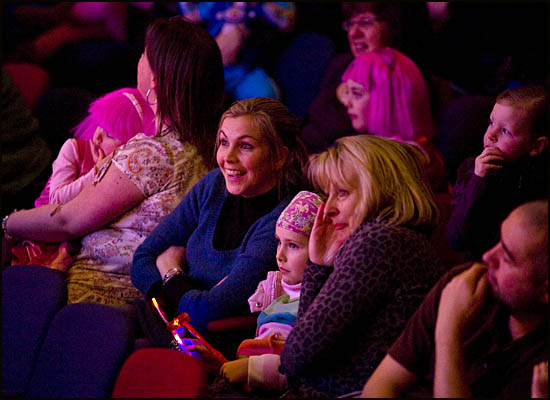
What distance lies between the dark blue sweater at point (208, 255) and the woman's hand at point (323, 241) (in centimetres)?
35

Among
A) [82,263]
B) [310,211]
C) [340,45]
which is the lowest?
[82,263]

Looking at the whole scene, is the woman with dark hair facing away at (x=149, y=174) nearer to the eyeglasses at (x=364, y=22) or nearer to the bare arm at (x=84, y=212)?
the bare arm at (x=84, y=212)

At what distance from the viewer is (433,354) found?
4.98ft

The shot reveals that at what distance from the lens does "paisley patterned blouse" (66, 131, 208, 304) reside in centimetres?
242

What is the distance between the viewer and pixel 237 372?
1.85 m


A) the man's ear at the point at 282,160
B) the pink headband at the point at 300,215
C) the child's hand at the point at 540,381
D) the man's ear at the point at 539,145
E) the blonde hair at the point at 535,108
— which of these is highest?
the blonde hair at the point at 535,108

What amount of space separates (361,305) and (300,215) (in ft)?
1.42

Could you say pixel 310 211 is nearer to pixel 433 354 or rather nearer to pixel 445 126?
pixel 433 354

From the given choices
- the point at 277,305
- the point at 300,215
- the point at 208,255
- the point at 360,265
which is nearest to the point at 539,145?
the point at 360,265

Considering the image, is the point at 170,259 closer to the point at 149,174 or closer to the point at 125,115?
the point at 149,174

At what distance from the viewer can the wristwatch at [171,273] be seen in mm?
2268

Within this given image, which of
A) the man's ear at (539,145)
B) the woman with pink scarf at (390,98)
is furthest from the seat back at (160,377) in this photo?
the woman with pink scarf at (390,98)

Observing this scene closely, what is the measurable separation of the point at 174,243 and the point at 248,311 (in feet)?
1.29

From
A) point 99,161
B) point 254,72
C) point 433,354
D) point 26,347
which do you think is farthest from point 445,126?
point 26,347
